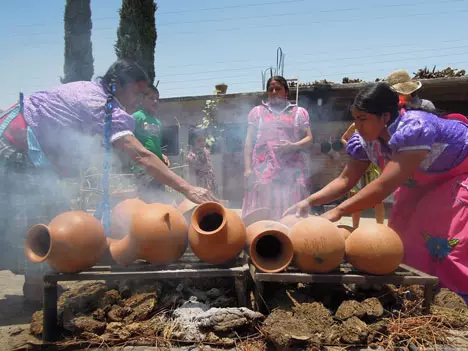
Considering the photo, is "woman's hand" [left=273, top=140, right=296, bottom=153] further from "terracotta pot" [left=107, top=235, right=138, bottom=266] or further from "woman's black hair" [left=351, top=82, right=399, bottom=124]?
"terracotta pot" [left=107, top=235, right=138, bottom=266]

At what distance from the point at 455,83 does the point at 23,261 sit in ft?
29.5

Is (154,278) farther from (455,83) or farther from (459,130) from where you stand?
(455,83)

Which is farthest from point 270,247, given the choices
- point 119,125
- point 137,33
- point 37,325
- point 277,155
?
point 137,33

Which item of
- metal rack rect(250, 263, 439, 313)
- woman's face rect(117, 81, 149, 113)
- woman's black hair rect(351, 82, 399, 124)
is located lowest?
metal rack rect(250, 263, 439, 313)

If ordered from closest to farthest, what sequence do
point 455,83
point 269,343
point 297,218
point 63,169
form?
point 269,343, point 297,218, point 63,169, point 455,83

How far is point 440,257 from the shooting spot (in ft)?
8.56

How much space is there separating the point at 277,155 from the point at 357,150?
1.21 m

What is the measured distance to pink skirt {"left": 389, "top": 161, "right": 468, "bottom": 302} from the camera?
8.35 ft

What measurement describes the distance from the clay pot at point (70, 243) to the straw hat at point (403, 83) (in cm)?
348

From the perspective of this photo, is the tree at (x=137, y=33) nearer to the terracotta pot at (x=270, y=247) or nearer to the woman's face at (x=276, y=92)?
the woman's face at (x=276, y=92)

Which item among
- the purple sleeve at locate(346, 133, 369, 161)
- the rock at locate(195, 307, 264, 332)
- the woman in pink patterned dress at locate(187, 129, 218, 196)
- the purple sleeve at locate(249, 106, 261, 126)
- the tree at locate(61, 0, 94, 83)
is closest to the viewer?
the rock at locate(195, 307, 264, 332)

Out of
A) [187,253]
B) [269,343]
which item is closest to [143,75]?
[187,253]

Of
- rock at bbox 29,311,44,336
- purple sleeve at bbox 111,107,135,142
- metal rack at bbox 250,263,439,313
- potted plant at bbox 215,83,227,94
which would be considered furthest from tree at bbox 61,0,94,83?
metal rack at bbox 250,263,439,313

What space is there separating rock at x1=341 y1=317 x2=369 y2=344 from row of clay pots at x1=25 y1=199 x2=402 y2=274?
0.40m
